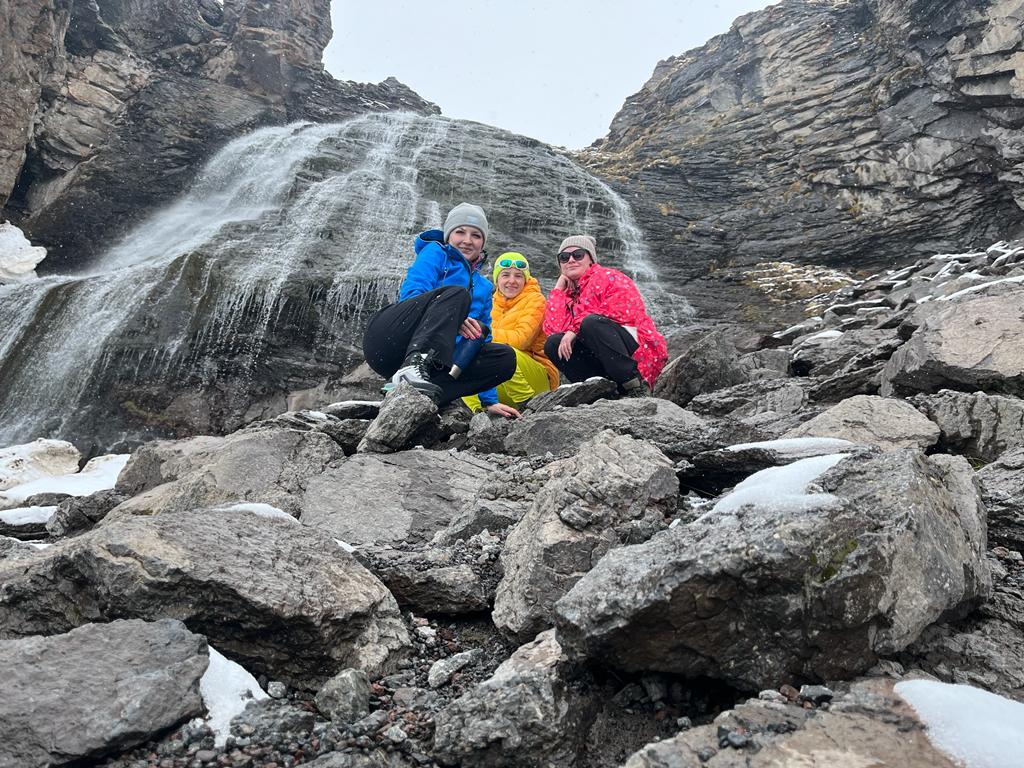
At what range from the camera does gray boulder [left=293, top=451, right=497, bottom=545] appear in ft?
13.7

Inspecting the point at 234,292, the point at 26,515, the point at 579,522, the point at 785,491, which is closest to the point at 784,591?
the point at 785,491

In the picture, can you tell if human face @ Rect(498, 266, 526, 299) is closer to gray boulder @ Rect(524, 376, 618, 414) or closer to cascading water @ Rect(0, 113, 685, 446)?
gray boulder @ Rect(524, 376, 618, 414)

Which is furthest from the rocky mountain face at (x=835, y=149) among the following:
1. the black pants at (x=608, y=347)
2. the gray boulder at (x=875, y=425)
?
the gray boulder at (x=875, y=425)

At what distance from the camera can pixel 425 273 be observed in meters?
6.56

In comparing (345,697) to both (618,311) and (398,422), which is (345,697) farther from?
(618,311)

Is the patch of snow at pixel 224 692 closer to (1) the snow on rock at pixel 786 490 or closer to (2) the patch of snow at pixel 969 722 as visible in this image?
(1) the snow on rock at pixel 786 490

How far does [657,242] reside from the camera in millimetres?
22125

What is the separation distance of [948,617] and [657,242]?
820 inches

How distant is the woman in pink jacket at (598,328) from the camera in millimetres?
6566

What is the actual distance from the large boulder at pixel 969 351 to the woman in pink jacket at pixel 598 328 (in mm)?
2190

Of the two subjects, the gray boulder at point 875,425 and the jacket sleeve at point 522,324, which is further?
the jacket sleeve at point 522,324

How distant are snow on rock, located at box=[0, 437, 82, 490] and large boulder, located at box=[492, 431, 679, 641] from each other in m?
8.54

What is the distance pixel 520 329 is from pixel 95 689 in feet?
18.8

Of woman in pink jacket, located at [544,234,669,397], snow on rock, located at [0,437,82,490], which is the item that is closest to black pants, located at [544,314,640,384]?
woman in pink jacket, located at [544,234,669,397]
